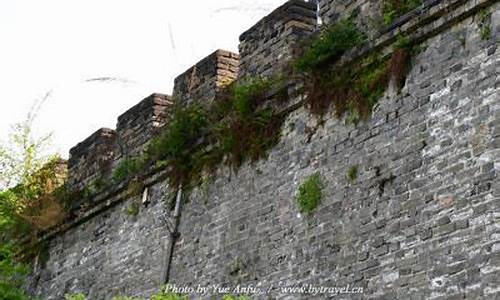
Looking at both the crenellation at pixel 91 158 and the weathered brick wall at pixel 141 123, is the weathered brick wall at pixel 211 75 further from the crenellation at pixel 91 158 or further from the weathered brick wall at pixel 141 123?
the crenellation at pixel 91 158

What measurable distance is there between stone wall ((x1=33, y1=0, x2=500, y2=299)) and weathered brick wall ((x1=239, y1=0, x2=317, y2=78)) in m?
0.79

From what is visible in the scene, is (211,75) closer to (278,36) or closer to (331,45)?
(278,36)

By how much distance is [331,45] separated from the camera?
378 inches

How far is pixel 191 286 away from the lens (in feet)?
35.4

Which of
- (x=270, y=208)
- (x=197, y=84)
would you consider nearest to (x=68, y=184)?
(x=197, y=84)

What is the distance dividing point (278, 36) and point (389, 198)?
2715mm

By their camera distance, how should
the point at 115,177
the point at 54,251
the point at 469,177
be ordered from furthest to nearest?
the point at 54,251, the point at 115,177, the point at 469,177

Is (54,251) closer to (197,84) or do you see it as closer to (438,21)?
(197,84)

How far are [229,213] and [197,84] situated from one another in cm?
196

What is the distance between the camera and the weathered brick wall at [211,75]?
459 inches

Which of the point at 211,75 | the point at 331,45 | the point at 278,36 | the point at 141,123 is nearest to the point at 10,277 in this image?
the point at 141,123

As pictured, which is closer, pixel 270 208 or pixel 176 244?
pixel 270 208

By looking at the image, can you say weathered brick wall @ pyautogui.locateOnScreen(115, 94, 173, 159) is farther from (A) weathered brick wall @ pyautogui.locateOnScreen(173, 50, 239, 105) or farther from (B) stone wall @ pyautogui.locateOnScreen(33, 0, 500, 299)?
(B) stone wall @ pyautogui.locateOnScreen(33, 0, 500, 299)

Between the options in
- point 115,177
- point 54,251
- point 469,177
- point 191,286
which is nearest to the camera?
point 469,177
